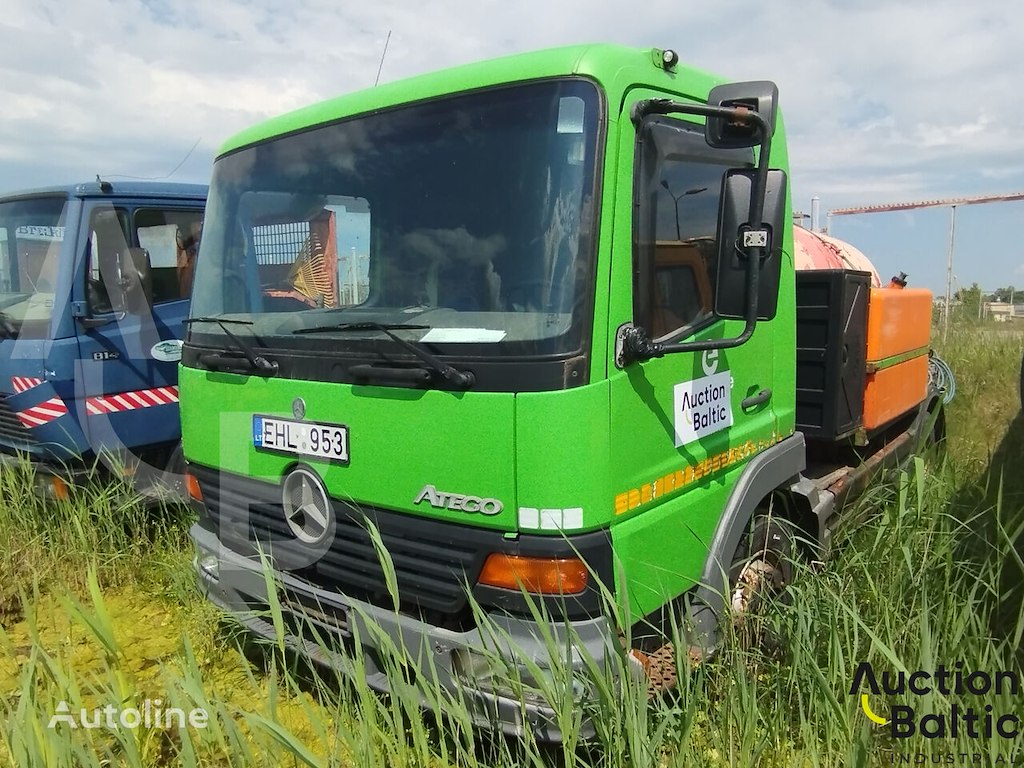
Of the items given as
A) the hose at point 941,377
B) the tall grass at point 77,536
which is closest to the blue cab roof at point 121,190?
the tall grass at point 77,536

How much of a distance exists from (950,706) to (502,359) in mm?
1560

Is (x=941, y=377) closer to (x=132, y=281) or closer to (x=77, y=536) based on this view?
(x=132, y=281)

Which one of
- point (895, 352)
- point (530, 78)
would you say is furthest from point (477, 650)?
point (895, 352)

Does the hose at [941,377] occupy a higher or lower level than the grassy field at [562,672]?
higher

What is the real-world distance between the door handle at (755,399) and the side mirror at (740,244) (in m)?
0.68

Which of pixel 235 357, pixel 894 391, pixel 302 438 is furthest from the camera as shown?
pixel 894 391

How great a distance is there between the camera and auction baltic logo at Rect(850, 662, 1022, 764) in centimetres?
201

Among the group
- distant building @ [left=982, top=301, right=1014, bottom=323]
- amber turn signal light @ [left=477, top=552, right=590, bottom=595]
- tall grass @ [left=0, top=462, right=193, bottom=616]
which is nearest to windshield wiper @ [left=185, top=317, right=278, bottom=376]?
amber turn signal light @ [left=477, top=552, right=590, bottom=595]

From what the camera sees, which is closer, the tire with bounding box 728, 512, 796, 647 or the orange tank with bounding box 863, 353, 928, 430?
the tire with bounding box 728, 512, 796, 647

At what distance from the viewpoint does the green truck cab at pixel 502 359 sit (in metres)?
2.13

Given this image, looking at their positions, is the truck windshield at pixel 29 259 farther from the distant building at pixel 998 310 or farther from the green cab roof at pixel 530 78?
the distant building at pixel 998 310

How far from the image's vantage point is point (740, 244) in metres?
2.16

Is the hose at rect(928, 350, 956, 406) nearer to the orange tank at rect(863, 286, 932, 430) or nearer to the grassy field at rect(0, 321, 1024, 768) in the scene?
the orange tank at rect(863, 286, 932, 430)
